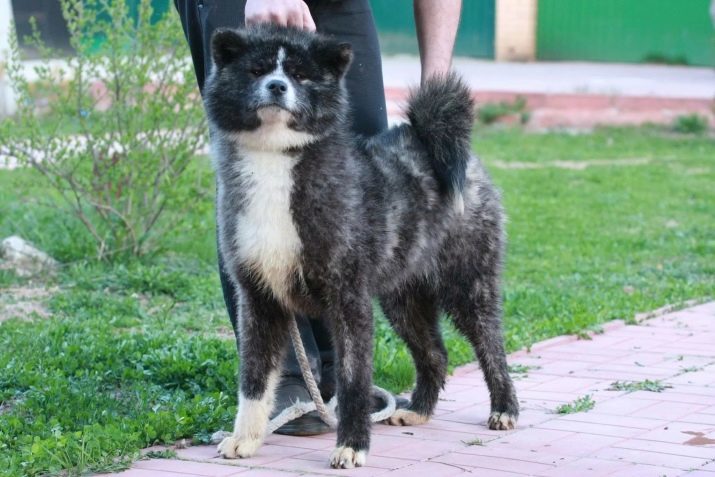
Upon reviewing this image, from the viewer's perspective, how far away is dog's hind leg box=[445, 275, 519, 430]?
458 centimetres

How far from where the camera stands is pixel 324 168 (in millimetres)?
3943

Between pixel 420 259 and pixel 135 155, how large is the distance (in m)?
3.49

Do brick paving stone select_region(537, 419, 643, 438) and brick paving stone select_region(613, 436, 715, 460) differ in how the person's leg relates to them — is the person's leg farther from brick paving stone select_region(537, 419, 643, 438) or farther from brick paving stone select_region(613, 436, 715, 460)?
brick paving stone select_region(613, 436, 715, 460)

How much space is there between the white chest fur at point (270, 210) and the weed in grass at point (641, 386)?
1.78 metres

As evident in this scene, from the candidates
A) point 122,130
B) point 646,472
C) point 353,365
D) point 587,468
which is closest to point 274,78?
point 353,365

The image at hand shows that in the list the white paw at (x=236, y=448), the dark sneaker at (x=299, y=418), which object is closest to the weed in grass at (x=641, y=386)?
the dark sneaker at (x=299, y=418)

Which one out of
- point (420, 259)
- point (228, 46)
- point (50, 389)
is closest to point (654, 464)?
point (420, 259)

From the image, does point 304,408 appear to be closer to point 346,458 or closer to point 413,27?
point 346,458

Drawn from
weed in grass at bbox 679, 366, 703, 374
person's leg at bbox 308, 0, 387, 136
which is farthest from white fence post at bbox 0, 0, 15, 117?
weed in grass at bbox 679, 366, 703, 374

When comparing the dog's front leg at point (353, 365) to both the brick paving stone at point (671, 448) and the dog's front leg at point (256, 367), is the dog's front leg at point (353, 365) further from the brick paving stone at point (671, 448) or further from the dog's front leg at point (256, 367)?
the brick paving stone at point (671, 448)

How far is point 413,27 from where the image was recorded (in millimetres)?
21547

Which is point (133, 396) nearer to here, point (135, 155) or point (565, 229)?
point (135, 155)

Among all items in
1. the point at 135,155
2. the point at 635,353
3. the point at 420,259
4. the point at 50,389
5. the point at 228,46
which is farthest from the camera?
the point at 135,155

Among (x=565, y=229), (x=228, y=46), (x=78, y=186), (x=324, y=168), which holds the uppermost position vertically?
→ (x=228, y=46)
